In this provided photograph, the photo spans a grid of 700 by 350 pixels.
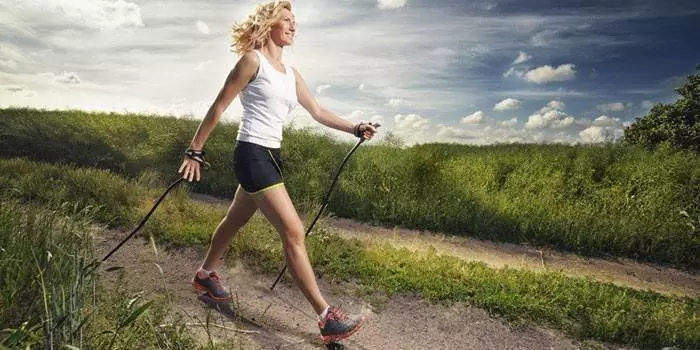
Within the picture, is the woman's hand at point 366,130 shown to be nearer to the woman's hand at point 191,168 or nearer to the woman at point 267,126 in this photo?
the woman at point 267,126

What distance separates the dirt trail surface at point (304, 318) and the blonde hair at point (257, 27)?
7.02 ft

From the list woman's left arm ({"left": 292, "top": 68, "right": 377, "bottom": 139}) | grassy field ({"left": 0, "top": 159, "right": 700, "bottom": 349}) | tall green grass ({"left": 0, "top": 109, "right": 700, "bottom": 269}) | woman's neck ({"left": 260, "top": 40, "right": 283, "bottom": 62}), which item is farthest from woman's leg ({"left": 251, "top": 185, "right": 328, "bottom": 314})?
tall green grass ({"left": 0, "top": 109, "right": 700, "bottom": 269})

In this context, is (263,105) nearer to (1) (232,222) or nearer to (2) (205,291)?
(1) (232,222)

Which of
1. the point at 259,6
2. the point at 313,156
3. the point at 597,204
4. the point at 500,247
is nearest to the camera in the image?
the point at 259,6

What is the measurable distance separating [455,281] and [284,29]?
3.97m

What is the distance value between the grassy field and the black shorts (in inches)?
73.9

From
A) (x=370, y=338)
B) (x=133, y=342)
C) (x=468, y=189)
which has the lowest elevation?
(x=370, y=338)

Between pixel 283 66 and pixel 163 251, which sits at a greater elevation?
pixel 283 66

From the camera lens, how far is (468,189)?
12398 millimetres

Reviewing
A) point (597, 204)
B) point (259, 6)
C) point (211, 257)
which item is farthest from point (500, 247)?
point (259, 6)

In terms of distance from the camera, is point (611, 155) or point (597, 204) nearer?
point (597, 204)

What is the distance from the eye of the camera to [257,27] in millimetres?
4422

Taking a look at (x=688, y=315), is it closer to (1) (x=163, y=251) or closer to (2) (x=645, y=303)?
(2) (x=645, y=303)

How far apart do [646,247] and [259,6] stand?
31.3ft
